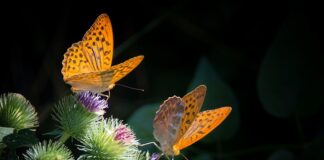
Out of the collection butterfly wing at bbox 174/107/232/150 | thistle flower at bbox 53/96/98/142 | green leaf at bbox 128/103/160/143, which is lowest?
green leaf at bbox 128/103/160/143

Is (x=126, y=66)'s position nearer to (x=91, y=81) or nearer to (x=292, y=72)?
(x=91, y=81)

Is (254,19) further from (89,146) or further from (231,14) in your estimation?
(89,146)

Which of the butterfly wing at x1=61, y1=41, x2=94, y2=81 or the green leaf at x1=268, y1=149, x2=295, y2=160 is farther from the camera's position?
the green leaf at x1=268, y1=149, x2=295, y2=160

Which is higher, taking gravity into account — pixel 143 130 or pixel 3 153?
pixel 3 153

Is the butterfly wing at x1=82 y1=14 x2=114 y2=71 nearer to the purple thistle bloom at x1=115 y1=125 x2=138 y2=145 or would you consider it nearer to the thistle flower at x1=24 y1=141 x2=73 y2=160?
the purple thistle bloom at x1=115 y1=125 x2=138 y2=145

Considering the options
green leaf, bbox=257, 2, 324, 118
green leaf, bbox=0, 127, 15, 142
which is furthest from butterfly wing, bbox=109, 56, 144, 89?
green leaf, bbox=257, 2, 324, 118

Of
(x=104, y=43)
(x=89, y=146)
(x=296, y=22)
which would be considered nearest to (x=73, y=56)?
(x=104, y=43)

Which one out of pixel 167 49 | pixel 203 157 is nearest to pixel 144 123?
pixel 203 157
